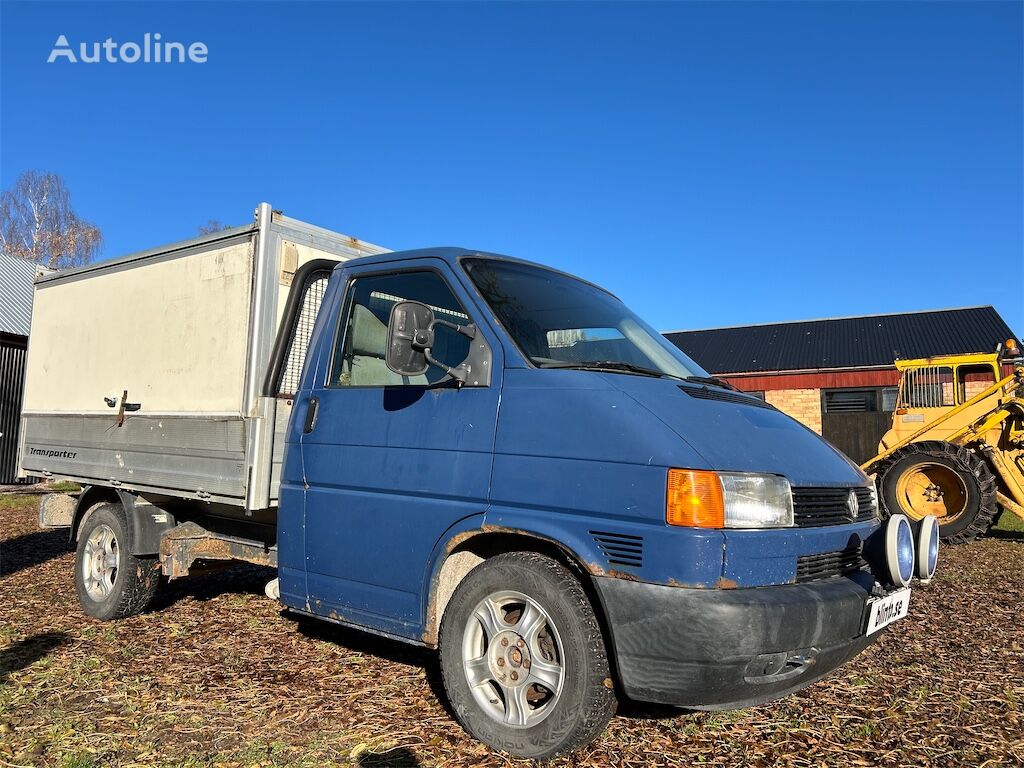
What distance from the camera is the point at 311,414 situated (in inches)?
154

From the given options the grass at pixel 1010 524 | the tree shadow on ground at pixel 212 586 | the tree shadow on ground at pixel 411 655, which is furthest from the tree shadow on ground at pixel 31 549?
the grass at pixel 1010 524

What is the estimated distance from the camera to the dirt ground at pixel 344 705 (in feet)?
10.6

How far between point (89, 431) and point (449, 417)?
142 inches

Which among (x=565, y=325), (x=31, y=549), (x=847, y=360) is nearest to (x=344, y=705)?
(x=565, y=325)

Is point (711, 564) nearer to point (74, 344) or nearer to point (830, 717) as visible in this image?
point (830, 717)

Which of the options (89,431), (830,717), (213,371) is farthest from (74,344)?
(830,717)

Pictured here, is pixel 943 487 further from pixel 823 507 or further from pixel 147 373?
pixel 147 373

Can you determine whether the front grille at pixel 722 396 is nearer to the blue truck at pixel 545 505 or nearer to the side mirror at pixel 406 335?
the blue truck at pixel 545 505

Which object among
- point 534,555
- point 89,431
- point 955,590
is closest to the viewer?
point 534,555

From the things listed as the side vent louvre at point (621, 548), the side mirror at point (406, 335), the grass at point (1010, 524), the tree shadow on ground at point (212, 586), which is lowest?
the tree shadow on ground at point (212, 586)

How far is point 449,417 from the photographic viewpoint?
3.37m

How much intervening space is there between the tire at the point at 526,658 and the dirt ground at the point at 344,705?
0.22 meters

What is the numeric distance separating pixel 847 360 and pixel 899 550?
2298 cm

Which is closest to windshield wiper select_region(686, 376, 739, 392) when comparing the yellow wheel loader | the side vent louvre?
the side vent louvre
